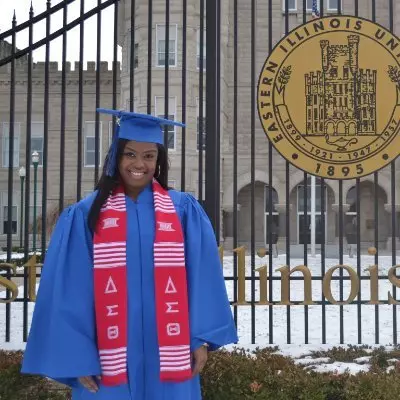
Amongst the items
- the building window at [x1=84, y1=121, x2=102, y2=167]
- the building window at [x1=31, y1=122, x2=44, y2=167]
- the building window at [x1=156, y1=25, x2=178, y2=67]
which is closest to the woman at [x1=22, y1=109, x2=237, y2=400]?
the building window at [x1=156, y1=25, x2=178, y2=67]

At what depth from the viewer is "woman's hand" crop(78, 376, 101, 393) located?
2762 millimetres

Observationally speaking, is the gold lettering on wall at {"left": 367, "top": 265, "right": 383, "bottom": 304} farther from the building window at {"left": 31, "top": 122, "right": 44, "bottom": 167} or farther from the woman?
the building window at {"left": 31, "top": 122, "right": 44, "bottom": 167}

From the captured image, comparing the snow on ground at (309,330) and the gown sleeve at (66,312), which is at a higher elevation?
the gown sleeve at (66,312)

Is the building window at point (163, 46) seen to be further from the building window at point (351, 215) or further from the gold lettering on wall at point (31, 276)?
the gold lettering on wall at point (31, 276)

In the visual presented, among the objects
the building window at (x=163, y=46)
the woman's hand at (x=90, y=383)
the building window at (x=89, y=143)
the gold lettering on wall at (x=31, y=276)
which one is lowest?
the woman's hand at (x=90, y=383)

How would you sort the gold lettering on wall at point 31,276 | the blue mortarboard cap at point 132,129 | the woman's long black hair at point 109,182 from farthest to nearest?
the gold lettering on wall at point 31,276 < the blue mortarboard cap at point 132,129 < the woman's long black hair at point 109,182

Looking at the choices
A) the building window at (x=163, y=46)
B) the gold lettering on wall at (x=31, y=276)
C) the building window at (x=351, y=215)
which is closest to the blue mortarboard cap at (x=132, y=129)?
the gold lettering on wall at (x=31, y=276)

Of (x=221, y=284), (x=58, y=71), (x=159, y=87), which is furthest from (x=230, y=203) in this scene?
(x=221, y=284)

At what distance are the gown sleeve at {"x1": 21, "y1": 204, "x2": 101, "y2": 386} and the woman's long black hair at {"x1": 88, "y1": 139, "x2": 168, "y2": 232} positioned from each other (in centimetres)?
7

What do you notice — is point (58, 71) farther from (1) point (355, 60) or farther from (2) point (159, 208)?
(2) point (159, 208)

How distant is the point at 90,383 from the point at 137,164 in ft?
3.64

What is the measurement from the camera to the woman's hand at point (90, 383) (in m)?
2.76

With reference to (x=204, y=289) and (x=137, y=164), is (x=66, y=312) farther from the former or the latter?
(x=137, y=164)

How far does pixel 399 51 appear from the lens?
5.62 m
